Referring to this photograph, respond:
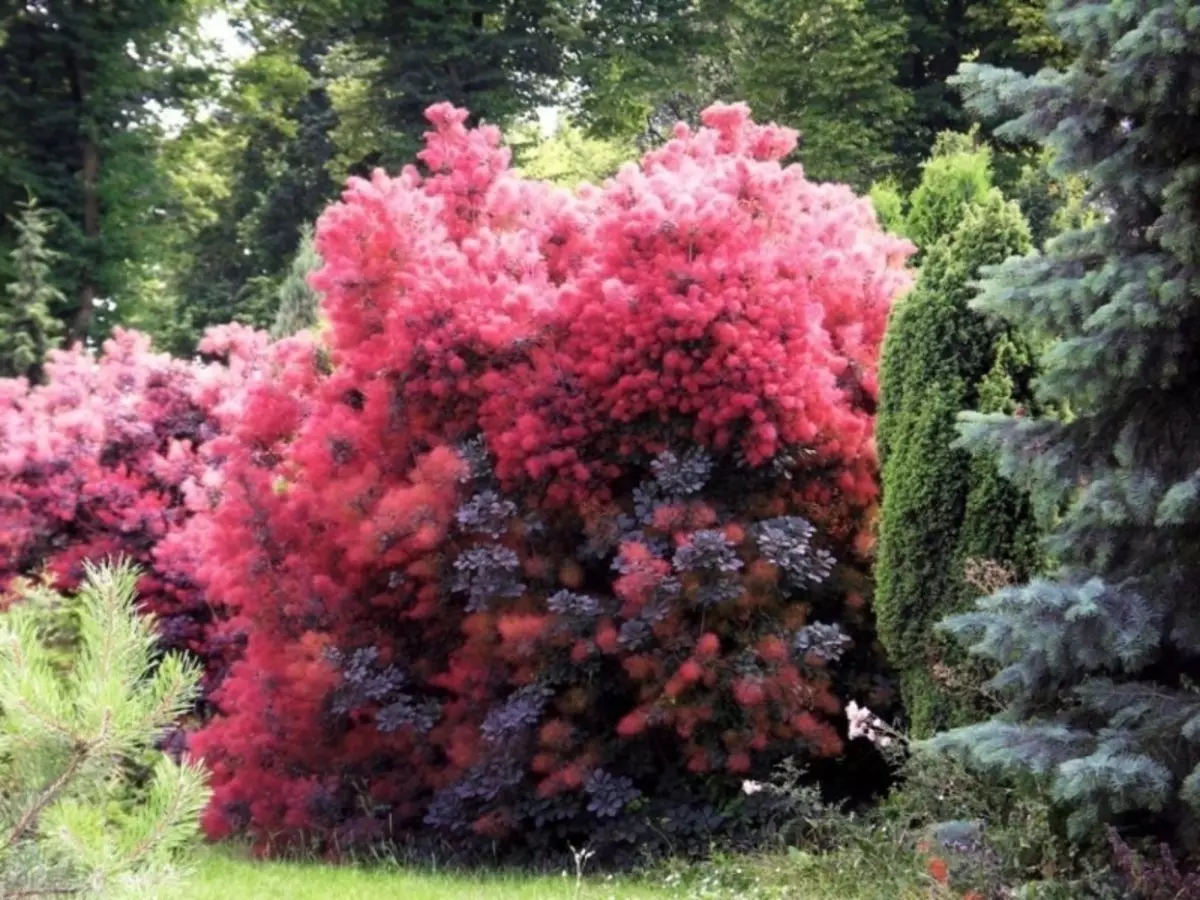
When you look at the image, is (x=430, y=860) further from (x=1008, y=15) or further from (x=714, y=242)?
(x=1008, y=15)

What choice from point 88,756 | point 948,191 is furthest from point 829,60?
point 88,756

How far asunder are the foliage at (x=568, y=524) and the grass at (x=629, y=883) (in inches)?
18.9

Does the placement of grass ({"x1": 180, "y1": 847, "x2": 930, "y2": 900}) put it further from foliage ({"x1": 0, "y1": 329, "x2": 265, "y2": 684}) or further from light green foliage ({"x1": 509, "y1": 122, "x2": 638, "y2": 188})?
light green foliage ({"x1": 509, "y1": 122, "x2": 638, "y2": 188})

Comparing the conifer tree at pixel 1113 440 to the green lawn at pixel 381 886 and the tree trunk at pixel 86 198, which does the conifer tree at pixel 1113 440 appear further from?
the tree trunk at pixel 86 198

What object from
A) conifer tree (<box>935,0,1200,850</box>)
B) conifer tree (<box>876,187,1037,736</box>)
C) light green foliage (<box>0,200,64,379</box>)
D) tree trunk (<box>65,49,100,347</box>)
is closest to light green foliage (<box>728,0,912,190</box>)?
tree trunk (<box>65,49,100,347</box>)

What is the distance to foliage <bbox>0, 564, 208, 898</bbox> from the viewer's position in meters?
2.36

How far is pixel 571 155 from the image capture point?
28.7 meters

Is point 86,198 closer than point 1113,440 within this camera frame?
No

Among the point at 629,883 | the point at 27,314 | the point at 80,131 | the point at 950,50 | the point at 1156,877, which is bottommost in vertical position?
the point at 629,883

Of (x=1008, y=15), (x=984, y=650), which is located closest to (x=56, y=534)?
(x=984, y=650)

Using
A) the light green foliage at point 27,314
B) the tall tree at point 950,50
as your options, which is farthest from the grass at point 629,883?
the tall tree at point 950,50

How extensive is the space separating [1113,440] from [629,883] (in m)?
3.09

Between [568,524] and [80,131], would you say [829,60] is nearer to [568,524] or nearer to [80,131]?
[80,131]

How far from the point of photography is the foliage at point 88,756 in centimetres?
236
